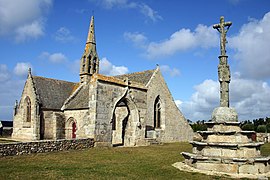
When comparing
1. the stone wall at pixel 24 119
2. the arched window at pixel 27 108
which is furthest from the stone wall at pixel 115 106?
the arched window at pixel 27 108

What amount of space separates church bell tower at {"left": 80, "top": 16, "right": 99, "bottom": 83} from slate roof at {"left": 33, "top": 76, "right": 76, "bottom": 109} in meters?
2.30

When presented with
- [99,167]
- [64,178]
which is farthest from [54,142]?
[64,178]

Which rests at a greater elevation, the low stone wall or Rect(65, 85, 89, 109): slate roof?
Rect(65, 85, 89, 109): slate roof

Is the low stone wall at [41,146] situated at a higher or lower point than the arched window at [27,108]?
lower

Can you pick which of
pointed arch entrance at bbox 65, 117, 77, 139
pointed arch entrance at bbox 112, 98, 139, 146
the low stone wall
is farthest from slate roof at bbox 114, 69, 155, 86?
the low stone wall

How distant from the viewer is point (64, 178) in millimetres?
8125

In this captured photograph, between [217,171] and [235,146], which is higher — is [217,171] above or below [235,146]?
below

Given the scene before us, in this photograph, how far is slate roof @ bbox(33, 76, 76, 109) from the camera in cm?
2594

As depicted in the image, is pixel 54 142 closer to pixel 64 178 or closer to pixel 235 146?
pixel 64 178

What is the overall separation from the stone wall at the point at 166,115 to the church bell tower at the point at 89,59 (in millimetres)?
7886

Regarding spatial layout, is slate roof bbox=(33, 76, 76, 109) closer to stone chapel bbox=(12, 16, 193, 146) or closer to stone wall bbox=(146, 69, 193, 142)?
stone chapel bbox=(12, 16, 193, 146)

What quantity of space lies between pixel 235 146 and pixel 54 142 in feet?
31.5

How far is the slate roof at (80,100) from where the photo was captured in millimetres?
23995

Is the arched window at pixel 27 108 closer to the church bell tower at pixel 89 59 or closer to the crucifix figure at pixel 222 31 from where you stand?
the church bell tower at pixel 89 59
